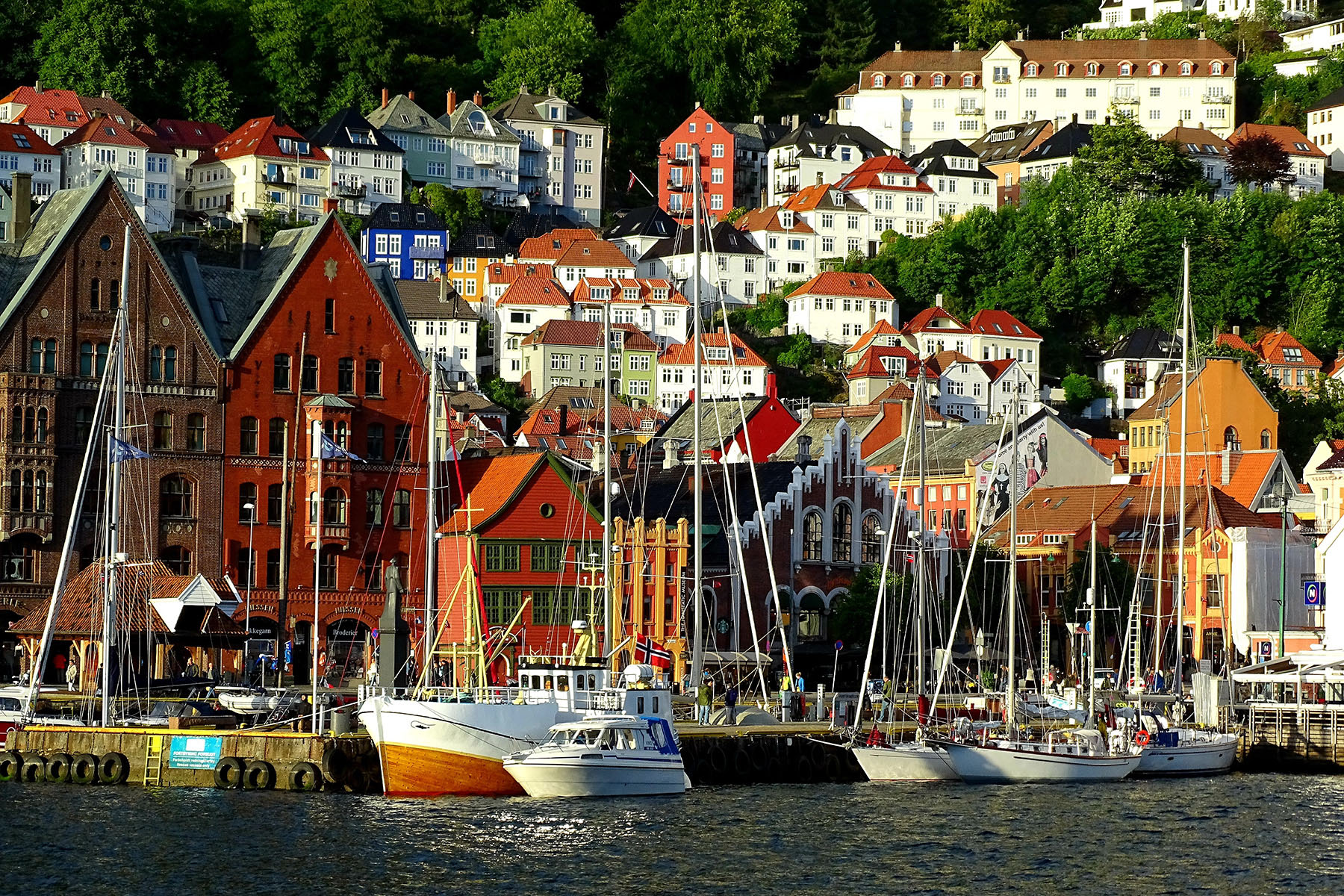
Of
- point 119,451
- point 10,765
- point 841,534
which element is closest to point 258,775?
point 10,765

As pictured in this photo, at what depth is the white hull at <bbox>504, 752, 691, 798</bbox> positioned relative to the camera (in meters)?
63.8

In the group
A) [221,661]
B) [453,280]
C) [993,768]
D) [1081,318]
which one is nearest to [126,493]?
[221,661]

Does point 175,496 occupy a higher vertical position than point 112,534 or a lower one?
higher

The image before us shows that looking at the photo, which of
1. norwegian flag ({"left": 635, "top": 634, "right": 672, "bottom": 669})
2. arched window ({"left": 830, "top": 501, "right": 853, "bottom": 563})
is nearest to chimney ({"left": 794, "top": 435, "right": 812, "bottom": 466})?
arched window ({"left": 830, "top": 501, "right": 853, "bottom": 563})

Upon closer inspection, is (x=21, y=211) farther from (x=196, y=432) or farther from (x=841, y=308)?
(x=841, y=308)

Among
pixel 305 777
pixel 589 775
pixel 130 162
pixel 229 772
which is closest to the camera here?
pixel 589 775

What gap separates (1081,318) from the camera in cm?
19912

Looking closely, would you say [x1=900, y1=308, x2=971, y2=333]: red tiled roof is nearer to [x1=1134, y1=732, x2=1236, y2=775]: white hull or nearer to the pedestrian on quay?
[x1=1134, y1=732, x2=1236, y2=775]: white hull

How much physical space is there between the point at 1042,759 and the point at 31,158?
137184 millimetres

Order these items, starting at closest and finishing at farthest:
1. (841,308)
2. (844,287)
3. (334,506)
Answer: (334,506) → (841,308) → (844,287)

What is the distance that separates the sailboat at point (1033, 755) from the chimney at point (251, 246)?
129 feet

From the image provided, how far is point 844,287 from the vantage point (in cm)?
19525

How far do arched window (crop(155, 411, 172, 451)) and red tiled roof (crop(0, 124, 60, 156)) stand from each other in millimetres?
103962

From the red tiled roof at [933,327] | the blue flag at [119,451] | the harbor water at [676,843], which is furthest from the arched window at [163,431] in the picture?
the red tiled roof at [933,327]
